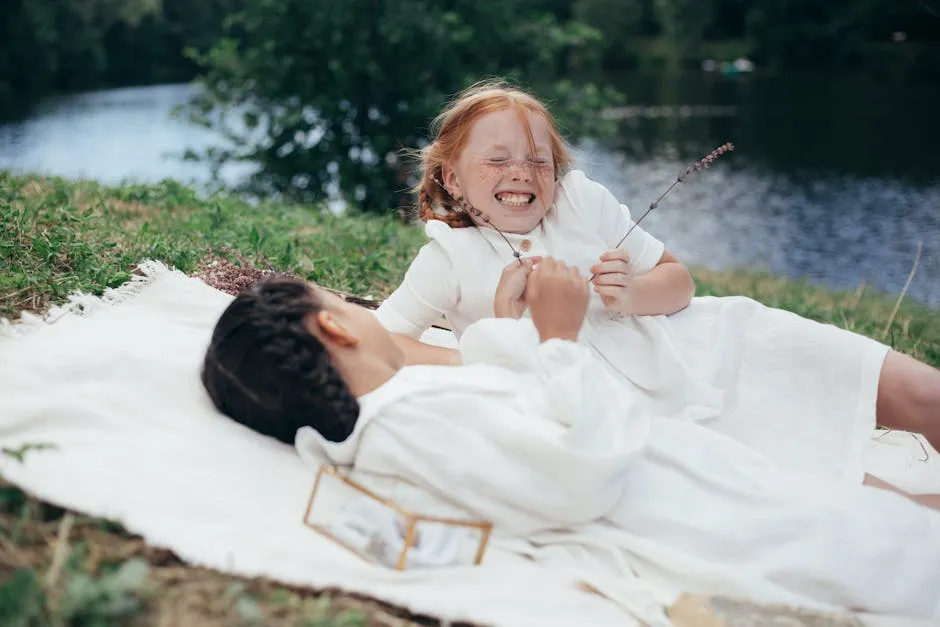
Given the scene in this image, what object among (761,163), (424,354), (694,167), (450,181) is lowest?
(424,354)

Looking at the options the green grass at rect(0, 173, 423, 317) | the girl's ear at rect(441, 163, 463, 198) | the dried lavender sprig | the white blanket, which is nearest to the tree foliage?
the green grass at rect(0, 173, 423, 317)

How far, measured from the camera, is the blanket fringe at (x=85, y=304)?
2.58 metres

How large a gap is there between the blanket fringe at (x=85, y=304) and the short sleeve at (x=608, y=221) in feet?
4.88

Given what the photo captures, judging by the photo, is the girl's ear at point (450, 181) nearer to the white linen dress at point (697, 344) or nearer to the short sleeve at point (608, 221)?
the white linen dress at point (697, 344)

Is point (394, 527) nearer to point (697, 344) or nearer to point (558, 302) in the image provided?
point (558, 302)

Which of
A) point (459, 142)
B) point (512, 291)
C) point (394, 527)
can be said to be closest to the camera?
point (394, 527)

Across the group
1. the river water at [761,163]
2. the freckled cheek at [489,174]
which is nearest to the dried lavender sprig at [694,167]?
the freckled cheek at [489,174]

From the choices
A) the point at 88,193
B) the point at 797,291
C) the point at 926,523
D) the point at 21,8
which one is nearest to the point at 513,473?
the point at 926,523

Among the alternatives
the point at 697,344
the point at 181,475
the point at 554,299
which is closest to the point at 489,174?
the point at 554,299

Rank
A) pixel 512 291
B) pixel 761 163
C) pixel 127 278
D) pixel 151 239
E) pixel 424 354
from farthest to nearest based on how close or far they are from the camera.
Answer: pixel 761 163
pixel 151 239
pixel 127 278
pixel 424 354
pixel 512 291

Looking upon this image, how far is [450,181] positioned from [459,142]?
0.15m

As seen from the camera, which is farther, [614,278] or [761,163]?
[761,163]

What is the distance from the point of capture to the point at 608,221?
9.86 feet

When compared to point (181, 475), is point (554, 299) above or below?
above
